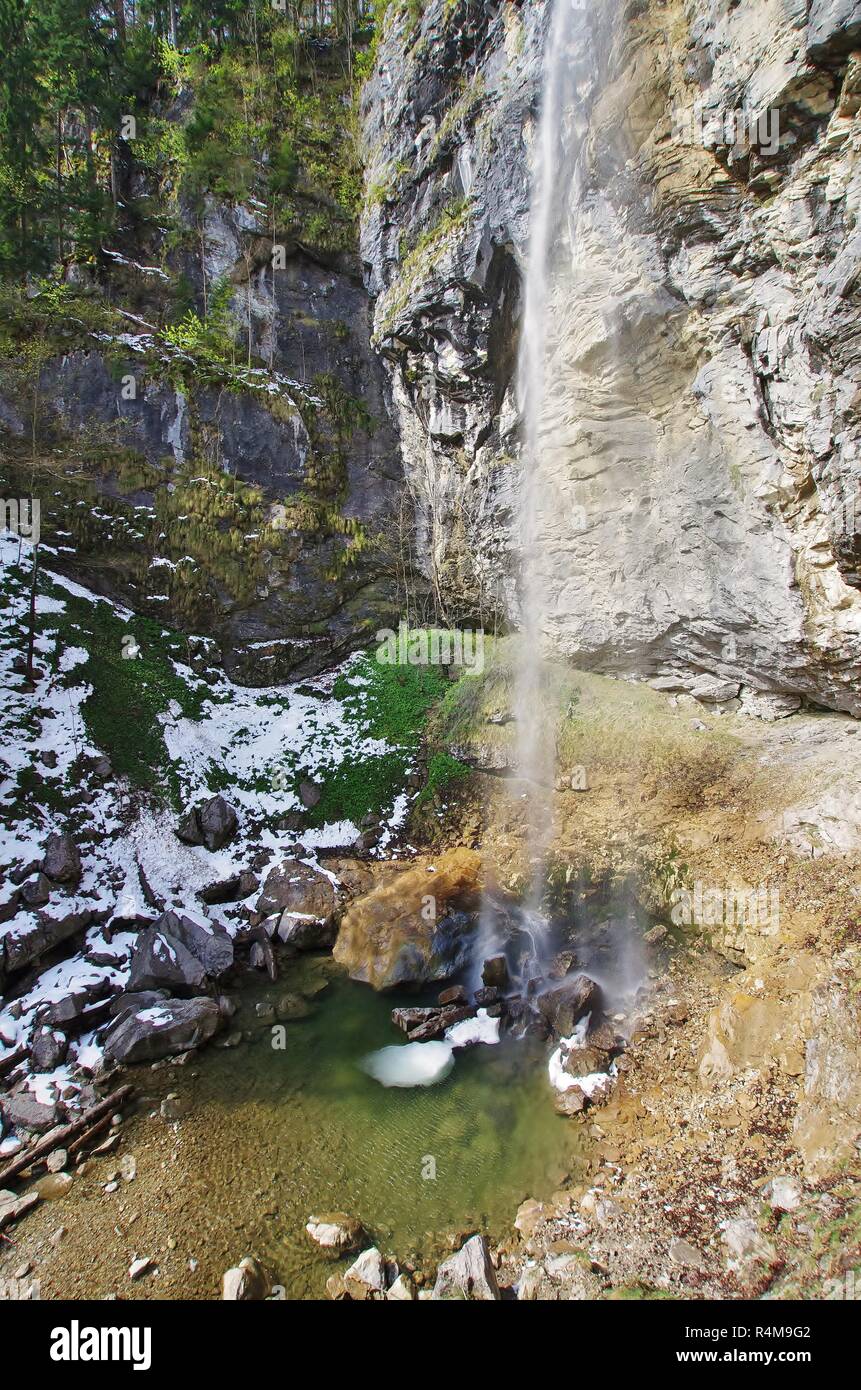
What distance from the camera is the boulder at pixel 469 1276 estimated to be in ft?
16.6

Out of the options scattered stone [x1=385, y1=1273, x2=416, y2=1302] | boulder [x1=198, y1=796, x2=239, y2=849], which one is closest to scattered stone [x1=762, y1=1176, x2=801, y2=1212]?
scattered stone [x1=385, y1=1273, x2=416, y2=1302]

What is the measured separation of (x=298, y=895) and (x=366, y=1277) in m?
6.64

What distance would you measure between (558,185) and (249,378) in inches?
418

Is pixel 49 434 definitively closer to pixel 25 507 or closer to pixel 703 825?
pixel 25 507

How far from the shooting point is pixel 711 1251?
16.6 ft

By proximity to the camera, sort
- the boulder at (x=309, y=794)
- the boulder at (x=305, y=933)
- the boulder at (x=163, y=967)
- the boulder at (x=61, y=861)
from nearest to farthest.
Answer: the boulder at (x=163, y=967) < the boulder at (x=61, y=861) < the boulder at (x=305, y=933) < the boulder at (x=309, y=794)

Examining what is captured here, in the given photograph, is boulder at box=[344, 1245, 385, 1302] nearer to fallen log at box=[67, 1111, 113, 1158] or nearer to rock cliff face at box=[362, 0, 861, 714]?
fallen log at box=[67, 1111, 113, 1158]

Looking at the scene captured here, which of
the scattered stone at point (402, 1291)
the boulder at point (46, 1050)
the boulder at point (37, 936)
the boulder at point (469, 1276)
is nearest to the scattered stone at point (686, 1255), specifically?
the boulder at point (469, 1276)

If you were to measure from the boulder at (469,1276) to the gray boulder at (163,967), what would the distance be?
18.4 feet

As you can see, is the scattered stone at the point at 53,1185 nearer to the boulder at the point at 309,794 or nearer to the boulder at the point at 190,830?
the boulder at the point at 190,830

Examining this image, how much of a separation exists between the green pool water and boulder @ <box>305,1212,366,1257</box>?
95 mm

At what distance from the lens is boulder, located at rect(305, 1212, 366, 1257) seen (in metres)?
5.64

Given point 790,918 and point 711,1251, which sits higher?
point 790,918

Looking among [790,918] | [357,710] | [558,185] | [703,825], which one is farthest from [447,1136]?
[558,185]
